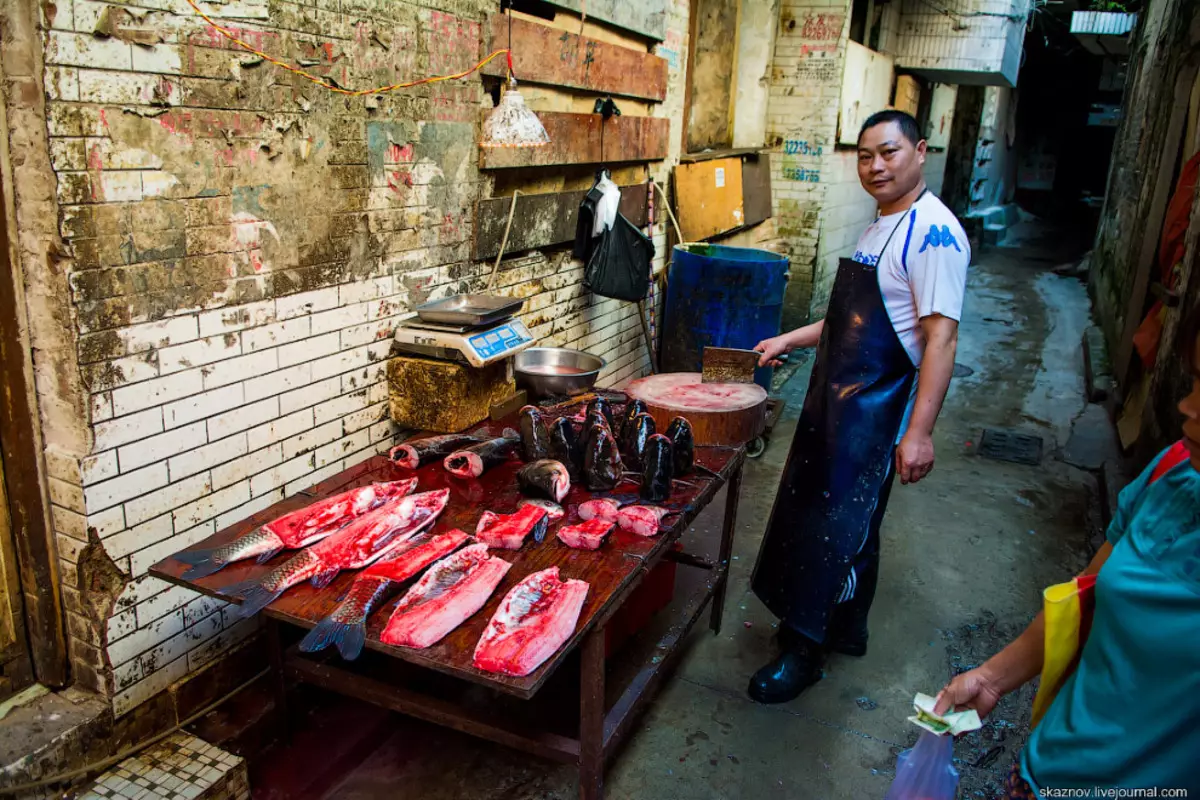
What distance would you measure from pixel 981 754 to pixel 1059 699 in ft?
6.75

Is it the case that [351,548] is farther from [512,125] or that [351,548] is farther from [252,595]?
[512,125]

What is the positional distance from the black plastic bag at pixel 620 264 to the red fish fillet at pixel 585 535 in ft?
10.2

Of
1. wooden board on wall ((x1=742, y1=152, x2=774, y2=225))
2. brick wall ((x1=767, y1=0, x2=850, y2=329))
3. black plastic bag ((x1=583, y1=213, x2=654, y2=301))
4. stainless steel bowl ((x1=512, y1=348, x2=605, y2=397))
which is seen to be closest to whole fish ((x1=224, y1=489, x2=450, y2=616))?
stainless steel bowl ((x1=512, y1=348, x2=605, y2=397))

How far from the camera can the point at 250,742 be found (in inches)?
128

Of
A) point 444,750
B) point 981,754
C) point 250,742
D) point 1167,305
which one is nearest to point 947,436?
point 1167,305

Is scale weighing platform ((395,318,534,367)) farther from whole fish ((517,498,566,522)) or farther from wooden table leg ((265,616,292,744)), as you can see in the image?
wooden table leg ((265,616,292,744))

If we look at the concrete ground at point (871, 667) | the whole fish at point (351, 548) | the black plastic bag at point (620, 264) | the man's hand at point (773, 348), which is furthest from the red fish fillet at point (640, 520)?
the black plastic bag at point (620, 264)

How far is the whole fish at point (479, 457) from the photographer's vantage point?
344cm

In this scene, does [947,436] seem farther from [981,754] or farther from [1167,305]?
[981,754]

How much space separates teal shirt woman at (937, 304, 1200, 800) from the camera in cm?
147

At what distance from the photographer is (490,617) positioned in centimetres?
247

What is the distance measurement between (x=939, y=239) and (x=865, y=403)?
737 millimetres

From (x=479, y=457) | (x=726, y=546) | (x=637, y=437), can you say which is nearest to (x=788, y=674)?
(x=726, y=546)

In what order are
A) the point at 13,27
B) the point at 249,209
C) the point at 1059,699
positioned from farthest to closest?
the point at 249,209 → the point at 13,27 → the point at 1059,699
